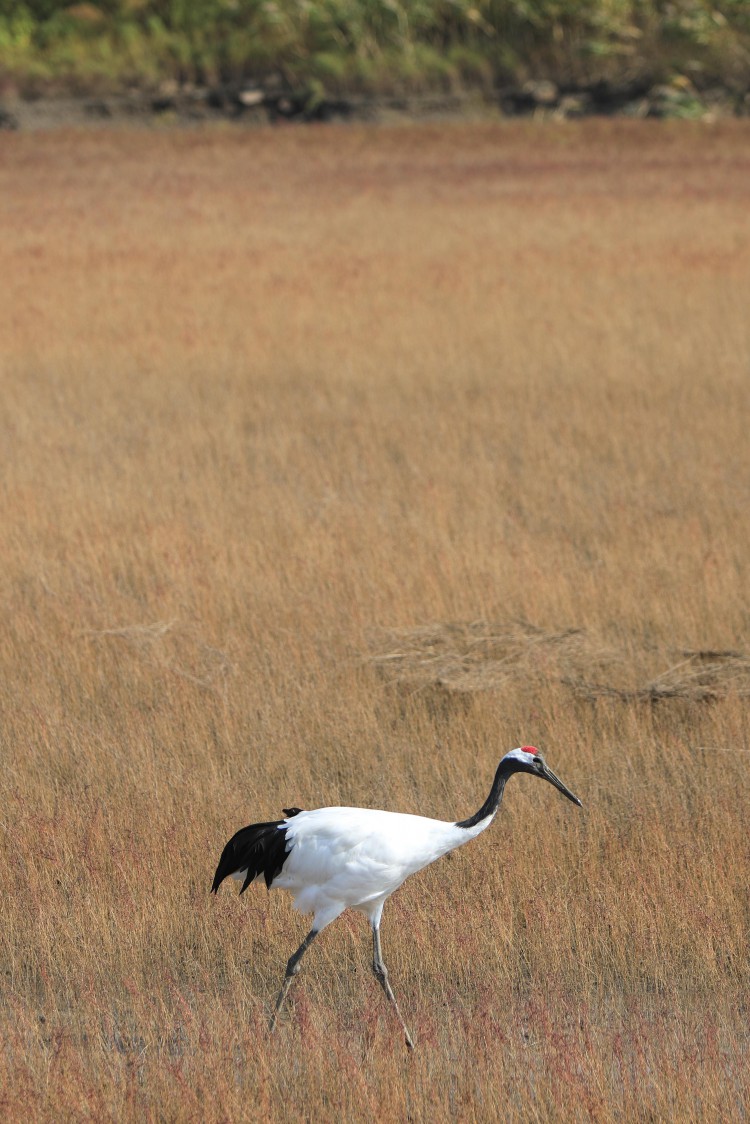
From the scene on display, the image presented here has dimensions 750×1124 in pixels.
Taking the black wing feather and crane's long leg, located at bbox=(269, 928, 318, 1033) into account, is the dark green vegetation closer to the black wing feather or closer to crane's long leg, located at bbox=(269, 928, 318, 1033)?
the black wing feather

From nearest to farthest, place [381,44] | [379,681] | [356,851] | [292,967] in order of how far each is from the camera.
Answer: [356,851] → [292,967] → [379,681] → [381,44]

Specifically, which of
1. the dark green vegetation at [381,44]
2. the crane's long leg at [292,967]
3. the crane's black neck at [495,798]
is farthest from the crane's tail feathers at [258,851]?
the dark green vegetation at [381,44]

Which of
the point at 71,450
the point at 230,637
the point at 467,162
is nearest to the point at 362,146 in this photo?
the point at 467,162

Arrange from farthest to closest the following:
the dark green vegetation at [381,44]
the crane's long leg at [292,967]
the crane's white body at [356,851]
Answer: the dark green vegetation at [381,44]
the crane's long leg at [292,967]
the crane's white body at [356,851]

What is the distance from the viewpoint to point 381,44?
42.2m

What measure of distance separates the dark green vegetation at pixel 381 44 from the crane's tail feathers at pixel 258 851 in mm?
36957

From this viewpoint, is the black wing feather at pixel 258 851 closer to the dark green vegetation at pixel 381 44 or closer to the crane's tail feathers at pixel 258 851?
the crane's tail feathers at pixel 258 851

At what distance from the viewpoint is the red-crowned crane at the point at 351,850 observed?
458cm

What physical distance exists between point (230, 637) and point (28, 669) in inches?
43.7

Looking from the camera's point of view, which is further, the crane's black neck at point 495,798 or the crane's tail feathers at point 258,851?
the crane's tail feathers at point 258,851

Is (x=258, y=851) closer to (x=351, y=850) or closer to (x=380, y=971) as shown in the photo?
(x=351, y=850)

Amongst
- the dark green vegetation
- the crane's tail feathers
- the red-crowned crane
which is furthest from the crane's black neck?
the dark green vegetation

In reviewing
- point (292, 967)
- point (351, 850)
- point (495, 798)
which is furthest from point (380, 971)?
point (495, 798)

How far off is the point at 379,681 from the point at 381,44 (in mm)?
37944
